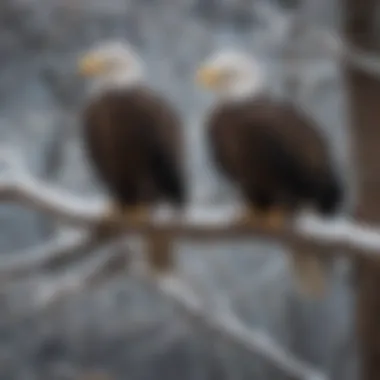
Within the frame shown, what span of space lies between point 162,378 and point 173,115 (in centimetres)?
83

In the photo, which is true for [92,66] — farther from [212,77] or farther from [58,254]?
[58,254]

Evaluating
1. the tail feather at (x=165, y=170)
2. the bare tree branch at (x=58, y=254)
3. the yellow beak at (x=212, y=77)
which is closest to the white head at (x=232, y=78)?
the yellow beak at (x=212, y=77)

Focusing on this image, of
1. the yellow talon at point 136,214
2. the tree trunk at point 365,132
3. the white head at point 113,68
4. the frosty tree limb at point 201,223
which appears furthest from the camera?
the tree trunk at point 365,132

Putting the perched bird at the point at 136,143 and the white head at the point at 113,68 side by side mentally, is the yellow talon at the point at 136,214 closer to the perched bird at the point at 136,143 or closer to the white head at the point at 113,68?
the perched bird at the point at 136,143

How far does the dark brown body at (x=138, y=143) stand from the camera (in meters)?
1.35

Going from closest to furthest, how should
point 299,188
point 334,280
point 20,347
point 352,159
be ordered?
1. point 299,188
2. point 352,159
3. point 334,280
4. point 20,347

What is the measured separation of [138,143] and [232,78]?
5.8 inches

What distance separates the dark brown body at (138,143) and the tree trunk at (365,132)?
368mm

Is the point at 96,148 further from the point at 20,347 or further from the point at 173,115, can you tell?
the point at 20,347

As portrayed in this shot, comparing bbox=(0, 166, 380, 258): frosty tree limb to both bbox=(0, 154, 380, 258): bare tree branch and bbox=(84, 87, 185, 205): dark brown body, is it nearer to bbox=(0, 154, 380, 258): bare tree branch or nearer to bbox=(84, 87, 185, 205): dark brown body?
bbox=(0, 154, 380, 258): bare tree branch

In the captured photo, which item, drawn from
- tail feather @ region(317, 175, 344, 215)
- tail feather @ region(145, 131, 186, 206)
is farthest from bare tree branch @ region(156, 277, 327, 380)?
tail feather @ region(317, 175, 344, 215)

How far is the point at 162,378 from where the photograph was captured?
208cm

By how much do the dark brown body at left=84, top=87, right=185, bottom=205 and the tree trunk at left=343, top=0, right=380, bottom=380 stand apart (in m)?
0.37

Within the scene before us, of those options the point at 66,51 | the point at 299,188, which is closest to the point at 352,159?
the point at 299,188
